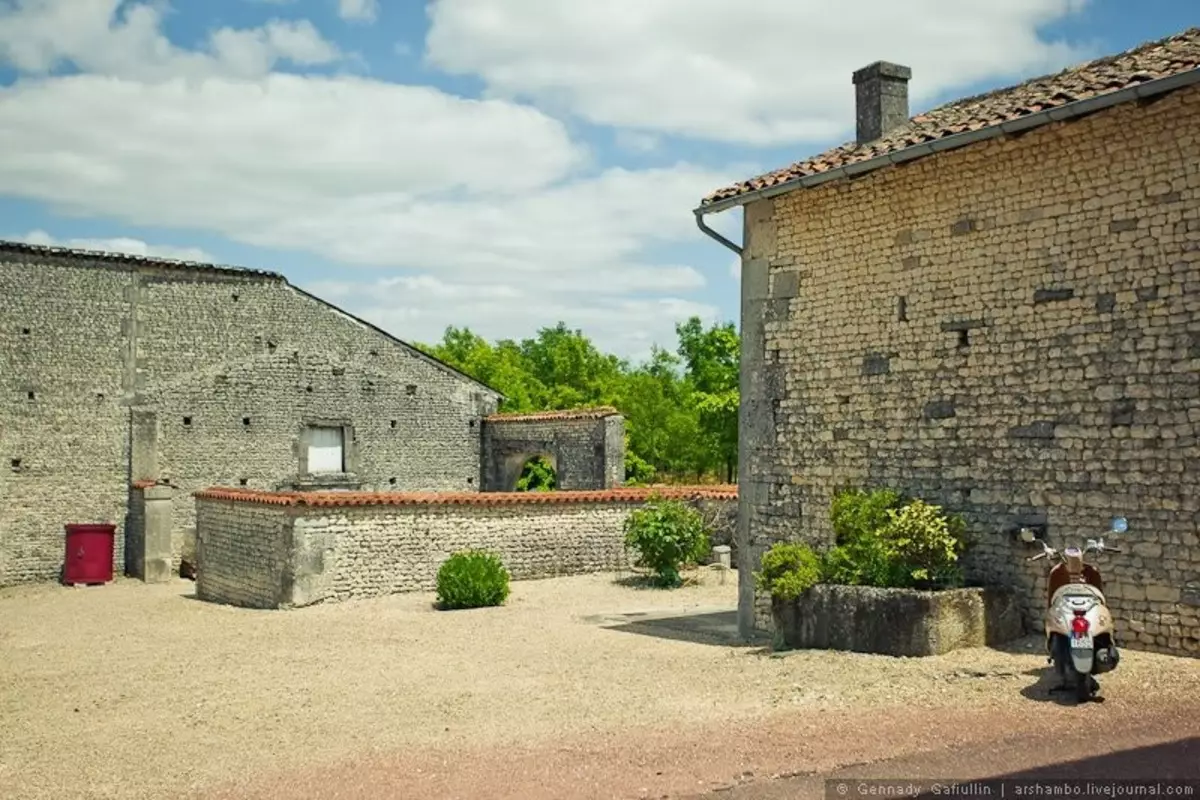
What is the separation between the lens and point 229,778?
6.79 meters

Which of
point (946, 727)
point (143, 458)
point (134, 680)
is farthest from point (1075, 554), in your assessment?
point (143, 458)

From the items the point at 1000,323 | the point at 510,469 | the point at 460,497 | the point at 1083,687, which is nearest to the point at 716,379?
the point at 510,469

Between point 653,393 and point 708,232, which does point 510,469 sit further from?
point 653,393

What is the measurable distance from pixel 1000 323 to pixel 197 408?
18833 mm

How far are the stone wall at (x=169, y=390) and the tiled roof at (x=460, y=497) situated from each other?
4.24 meters

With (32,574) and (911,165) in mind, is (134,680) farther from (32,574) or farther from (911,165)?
(32,574)

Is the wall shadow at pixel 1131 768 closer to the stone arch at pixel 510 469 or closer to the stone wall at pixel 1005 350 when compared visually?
the stone wall at pixel 1005 350

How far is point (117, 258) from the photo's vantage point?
23.2 metres

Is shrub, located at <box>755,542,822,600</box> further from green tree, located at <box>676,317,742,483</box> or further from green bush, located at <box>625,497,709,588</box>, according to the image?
green tree, located at <box>676,317,742,483</box>

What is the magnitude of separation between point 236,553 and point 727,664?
10628 millimetres

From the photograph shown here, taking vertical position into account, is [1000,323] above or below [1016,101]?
below

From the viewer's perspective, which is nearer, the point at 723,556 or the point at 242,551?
the point at 242,551

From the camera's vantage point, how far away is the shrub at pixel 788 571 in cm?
1081

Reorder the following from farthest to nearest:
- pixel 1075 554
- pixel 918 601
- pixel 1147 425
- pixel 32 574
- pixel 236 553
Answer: pixel 32 574
pixel 236 553
pixel 918 601
pixel 1147 425
pixel 1075 554
